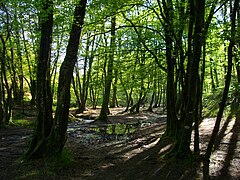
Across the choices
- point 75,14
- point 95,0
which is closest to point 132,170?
point 75,14

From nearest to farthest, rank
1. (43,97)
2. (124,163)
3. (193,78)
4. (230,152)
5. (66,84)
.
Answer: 1. (193,78)
2. (66,84)
3. (230,152)
4. (124,163)
5. (43,97)

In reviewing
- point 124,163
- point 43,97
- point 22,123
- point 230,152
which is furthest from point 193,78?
point 22,123

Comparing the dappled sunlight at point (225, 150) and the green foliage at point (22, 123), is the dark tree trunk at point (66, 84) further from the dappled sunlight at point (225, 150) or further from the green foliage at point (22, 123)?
the green foliage at point (22, 123)

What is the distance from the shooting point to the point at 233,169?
8172mm

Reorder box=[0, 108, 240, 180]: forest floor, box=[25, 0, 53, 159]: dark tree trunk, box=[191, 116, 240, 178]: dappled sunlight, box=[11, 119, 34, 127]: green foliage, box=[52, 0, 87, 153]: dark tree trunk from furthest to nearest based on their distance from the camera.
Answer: box=[11, 119, 34, 127]: green foliage → box=[25, 0, 53, 159]: dark tree trunk → box=[52, 0, 87, 153]: dark tree trunk → box=[0, 108, 240, 180]: forest floor → box=[191, 116, 240, 178]: dappled sunlight

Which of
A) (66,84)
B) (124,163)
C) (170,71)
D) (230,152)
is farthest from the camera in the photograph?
(170,71)

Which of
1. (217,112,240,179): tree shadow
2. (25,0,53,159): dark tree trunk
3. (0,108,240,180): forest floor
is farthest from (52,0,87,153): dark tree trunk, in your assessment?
(217,112,240,179): tree shadow

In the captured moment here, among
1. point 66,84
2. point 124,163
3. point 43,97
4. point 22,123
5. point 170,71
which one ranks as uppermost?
point 170,71

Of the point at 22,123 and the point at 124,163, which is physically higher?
the point at 22,123

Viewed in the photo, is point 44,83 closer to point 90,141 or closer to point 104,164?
point 104,164

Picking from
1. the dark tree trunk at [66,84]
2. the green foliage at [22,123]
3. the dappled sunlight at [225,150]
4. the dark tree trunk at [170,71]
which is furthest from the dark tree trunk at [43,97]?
the green foliage at [22,123]

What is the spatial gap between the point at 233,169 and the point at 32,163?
691 cm

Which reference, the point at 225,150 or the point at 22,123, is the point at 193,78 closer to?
the point at 225,150

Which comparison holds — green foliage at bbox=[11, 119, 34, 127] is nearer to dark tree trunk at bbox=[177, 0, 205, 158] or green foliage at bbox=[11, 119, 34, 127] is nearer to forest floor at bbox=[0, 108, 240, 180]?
forest floor at bbox=[0, 108, 240, 180]
